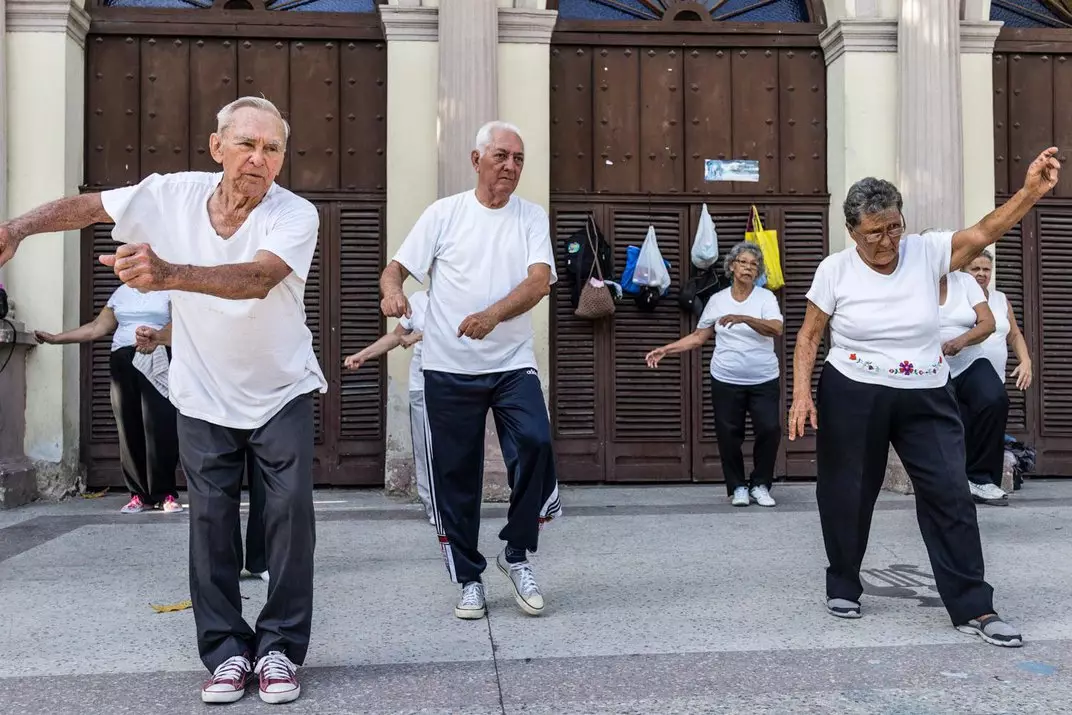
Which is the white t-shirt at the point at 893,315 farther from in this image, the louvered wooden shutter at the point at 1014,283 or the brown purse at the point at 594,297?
the louvered wooden shutter at the point at 1014,283

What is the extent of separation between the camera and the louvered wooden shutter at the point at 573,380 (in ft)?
29.6

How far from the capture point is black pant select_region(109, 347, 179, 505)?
7586 mm

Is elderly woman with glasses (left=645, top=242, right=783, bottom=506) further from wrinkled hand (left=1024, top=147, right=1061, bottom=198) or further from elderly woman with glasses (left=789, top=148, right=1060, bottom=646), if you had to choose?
wrinkled hand (left=1024, top=147, right=1061, bottom=198)

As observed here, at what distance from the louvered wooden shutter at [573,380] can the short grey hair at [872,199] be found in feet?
15.8

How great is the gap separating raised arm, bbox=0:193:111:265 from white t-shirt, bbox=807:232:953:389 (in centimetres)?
269

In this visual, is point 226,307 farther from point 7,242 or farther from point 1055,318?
point 1055,318

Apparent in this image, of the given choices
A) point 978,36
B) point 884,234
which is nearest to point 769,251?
point 978,36

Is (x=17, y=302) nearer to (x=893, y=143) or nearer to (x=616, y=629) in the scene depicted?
(x=616, y=629)

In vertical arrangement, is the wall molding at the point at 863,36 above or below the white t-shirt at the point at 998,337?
above

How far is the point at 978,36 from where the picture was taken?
9.20m

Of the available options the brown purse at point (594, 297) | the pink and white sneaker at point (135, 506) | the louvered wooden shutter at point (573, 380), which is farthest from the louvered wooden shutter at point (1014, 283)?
the pink and white sneaker at point (135, 506)

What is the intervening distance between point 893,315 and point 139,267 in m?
2.84

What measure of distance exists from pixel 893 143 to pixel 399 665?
696cm

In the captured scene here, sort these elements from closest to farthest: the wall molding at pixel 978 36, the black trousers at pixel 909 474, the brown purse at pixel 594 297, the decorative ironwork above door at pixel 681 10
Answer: the black trousers at pixel 909 474
the brown purse at pixel 594 297
the wall molding at pixel 978 36
the decorative ironwork above door at pixel 681 10
